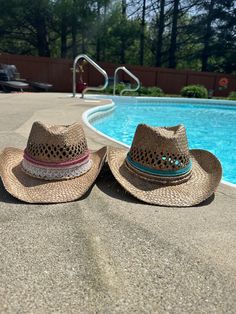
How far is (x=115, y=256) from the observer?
207cm

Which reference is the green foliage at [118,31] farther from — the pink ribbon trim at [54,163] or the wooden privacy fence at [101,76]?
the pink ribbon trim at [54,163]

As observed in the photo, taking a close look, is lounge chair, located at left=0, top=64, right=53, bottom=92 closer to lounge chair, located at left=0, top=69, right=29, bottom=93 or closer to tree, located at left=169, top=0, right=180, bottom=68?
lounge chair, located at left=0, top=69, right=29, bottom=93

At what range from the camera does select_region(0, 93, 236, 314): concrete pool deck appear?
5.47 ft

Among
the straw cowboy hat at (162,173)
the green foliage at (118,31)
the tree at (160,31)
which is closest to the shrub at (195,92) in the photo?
the green foliage at (118,31)

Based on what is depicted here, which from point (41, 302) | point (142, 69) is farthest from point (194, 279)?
point (142, 69)

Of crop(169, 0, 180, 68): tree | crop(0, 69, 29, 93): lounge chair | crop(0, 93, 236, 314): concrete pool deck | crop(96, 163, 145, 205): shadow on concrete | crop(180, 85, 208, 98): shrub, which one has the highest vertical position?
crop(169, 0, 180, 68): tree

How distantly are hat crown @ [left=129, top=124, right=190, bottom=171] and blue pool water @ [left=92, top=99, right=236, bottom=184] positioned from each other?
2.94 m

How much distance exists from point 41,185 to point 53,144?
392 millimetres

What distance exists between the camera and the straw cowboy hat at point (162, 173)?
296 cm

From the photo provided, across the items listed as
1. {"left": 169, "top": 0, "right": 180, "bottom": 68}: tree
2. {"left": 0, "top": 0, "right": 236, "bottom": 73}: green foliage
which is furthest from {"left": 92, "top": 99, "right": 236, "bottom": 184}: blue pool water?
{"left": 169, "top": 0, "right": 180, "bottom": 68}: tree

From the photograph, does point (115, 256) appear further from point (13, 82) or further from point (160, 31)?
point (160, 31)

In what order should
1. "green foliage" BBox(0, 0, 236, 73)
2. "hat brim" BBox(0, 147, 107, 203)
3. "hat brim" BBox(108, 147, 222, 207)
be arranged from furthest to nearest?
"green foliage" BBox(0, 0, 236, 73) → "hat brim" BBox(108, 147, 222, 207) → "hat brim" BBox(0, 147, 107, 203)

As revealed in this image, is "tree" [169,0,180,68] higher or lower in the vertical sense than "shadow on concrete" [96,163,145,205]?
higher

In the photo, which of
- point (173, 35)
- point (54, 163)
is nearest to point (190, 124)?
point (54, 163)
